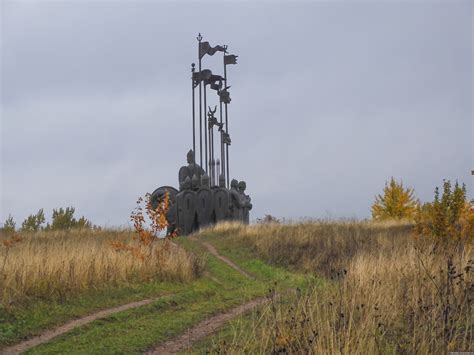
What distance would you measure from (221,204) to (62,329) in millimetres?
19511

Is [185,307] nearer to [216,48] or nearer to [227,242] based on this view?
[227,242]

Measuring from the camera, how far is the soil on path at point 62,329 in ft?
25.7

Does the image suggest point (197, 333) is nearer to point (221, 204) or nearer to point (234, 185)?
point (221, 204)

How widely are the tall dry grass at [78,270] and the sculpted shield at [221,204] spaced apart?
42.3 feet

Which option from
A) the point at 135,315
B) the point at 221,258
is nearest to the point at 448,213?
the point at 221,258

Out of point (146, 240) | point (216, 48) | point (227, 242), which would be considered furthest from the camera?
point (216, 48)

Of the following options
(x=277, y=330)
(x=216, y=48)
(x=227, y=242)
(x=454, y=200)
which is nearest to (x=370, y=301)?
(x=277, y=330)

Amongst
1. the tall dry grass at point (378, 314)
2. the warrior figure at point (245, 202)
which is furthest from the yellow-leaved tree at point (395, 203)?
the tall dry grass at point (378, 314)

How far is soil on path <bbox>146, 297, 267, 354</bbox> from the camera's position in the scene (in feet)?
24.6

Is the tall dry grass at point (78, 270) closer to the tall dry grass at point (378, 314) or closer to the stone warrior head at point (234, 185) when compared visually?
the tall dry grass at point (378, 314)

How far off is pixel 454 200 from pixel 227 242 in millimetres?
8778

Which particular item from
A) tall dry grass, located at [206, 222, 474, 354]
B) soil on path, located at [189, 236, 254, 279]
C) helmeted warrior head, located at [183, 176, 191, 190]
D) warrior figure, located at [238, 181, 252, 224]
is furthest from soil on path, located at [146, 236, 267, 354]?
warrior figure, located at [238, 181, 252, 224]

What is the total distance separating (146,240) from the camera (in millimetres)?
14102

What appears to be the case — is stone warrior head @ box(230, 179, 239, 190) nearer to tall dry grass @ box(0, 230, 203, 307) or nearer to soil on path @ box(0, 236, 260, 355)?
tall dry grass @ box(0, 230, 203, 307)
